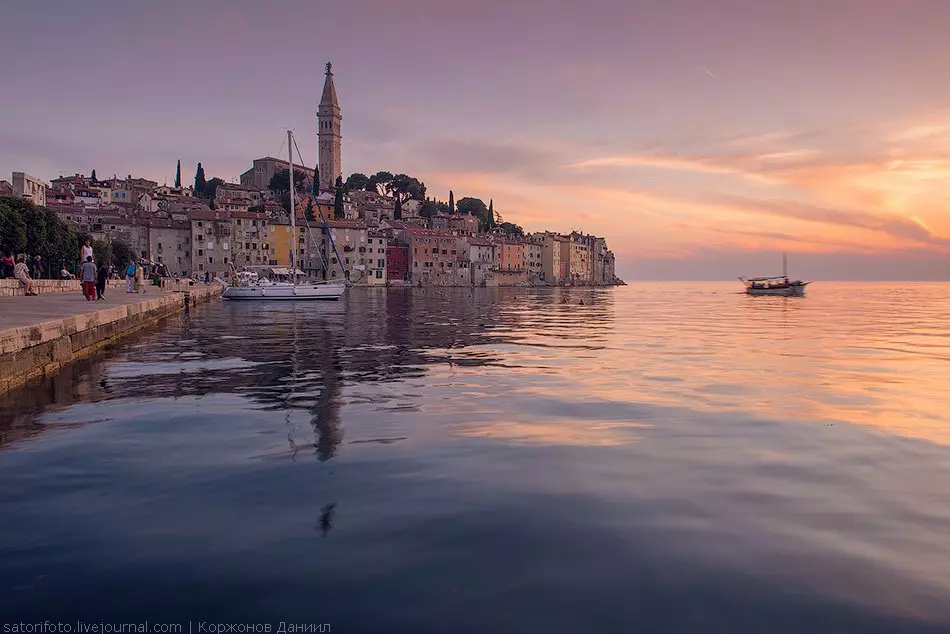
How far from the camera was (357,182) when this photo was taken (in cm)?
17062

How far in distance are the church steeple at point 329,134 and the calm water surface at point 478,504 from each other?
157 m

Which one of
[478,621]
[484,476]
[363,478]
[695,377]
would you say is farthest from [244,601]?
[695,377]

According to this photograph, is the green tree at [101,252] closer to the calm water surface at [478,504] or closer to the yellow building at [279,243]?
the yellow building at [279,243]

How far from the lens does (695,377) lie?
13883 millimetres

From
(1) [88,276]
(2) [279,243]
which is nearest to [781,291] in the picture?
(2) [279,243]

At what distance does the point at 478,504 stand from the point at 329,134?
545ft

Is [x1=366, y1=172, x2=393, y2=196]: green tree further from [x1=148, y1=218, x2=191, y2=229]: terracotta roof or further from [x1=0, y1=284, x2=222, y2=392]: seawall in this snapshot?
[x1=0, y1=284, x2=222, y2=392]: seawall

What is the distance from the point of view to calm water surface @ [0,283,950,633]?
12.9ft

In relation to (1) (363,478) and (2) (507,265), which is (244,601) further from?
(2) (507,265)

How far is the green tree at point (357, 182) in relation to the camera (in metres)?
168

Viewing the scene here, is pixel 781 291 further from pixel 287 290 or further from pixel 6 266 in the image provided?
pixel 6 266

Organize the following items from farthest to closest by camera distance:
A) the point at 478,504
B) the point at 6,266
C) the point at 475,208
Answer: the point at 475,208 < the point at 6,266 < the point at 478,504

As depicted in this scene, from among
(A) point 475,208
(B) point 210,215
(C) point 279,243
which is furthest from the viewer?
(A) point 475,208

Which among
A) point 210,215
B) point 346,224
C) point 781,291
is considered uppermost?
point 210,215
